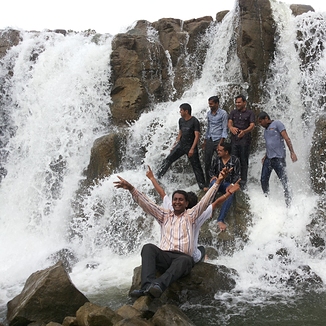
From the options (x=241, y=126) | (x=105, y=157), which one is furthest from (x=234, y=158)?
(x=105, y=157)

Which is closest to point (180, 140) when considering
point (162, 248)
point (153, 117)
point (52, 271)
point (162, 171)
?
point (162, 171)

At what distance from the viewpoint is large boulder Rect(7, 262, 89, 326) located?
4.72 m

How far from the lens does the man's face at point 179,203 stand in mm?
5219

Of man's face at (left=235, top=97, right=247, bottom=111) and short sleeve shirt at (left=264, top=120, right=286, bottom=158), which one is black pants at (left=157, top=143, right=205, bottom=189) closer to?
man's face at (left=235, top=97, right=247, bottom=111)

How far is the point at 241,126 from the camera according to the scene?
8.11 meters

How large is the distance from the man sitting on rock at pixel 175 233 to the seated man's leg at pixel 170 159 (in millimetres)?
3348

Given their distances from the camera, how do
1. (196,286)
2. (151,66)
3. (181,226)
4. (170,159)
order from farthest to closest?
(151,66)
(170,159)
(196,286)
(181,226)

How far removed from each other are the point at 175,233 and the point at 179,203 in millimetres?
393

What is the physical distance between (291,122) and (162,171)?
367cm

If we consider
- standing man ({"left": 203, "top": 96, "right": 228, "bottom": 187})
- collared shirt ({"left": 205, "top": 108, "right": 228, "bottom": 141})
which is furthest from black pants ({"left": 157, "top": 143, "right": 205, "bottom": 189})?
collared shirt ({"left": 205, "top": 108, "right": 228, "bottom": 141})

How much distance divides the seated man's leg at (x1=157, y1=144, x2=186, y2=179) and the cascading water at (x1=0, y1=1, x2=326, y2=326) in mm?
405

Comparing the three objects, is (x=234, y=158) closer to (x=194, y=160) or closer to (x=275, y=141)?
(x=275, y=141)

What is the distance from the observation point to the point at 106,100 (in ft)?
42.8

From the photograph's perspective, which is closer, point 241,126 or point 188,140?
point 241,126
